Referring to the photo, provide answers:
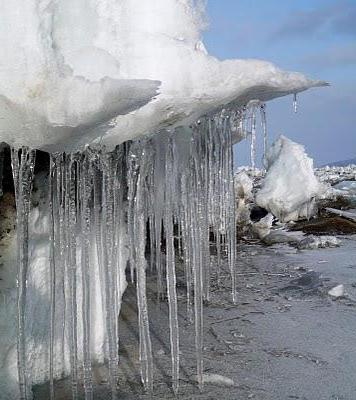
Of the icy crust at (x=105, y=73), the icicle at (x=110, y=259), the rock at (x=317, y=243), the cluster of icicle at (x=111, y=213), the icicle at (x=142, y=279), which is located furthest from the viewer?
the rock at (x=317, y=243)

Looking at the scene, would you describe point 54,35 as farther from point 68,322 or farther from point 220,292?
point 220,292

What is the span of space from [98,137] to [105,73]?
0.29 m

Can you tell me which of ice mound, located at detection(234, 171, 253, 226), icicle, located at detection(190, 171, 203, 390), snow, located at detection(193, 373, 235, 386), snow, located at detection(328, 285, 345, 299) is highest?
ice mound, located at detection(234, 171, 253, 226)

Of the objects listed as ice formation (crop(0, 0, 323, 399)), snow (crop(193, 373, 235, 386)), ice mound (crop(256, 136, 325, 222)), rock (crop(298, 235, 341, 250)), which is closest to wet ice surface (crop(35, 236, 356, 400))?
snow (crop(193, 373, 235, 386))

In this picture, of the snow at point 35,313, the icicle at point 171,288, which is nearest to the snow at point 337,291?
the icicle at point 171,288

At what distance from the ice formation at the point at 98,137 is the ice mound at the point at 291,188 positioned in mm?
7463

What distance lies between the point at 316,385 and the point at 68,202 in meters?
1.52

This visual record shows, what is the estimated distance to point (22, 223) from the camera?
7.79 ft

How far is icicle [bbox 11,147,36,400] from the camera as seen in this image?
2.29 metres

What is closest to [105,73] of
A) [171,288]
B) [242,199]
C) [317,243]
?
[171,288]

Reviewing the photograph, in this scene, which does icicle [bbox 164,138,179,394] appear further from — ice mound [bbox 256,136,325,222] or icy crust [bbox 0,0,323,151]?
ice mound [bbox 256,136,325,222]

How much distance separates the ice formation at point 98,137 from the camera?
2078 millimetres

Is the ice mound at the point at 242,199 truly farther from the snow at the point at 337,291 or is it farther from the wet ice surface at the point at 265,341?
the snow at the point at 337,291

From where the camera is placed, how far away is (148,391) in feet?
8.77
